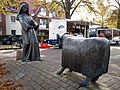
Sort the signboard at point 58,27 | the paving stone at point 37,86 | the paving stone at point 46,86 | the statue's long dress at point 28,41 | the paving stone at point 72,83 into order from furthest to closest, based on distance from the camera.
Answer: the signboard at point 58,27 < the statue's long dress at point 28,41 < the paving stone at point 37,86 < the paving stone at point 46,86 < the paving stone at point 72,83

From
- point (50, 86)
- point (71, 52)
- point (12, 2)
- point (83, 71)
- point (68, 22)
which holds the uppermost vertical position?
point (12, 2)

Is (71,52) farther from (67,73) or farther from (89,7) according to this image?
(89,7)

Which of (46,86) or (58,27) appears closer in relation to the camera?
(46,86)

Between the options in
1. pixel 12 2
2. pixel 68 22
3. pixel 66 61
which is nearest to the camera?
pixel 66 61

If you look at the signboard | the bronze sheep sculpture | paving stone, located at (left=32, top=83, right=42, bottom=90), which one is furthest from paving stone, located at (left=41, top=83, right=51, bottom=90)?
the signboard

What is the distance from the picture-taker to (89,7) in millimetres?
25109

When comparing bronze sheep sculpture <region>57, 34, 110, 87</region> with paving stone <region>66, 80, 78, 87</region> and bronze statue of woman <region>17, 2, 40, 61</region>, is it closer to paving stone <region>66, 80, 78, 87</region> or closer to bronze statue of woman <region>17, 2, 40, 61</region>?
paving stone <region>66, 80, 78, 87</region>

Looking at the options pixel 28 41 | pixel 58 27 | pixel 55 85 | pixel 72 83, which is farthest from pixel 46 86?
pixel 58 27

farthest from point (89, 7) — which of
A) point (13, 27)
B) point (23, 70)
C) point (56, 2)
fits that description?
point (23, 70)

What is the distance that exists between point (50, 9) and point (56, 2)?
48.1 inches

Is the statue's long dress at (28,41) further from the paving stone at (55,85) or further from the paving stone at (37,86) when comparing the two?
the paving stone at (55,85)

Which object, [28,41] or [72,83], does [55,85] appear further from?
[28,41]

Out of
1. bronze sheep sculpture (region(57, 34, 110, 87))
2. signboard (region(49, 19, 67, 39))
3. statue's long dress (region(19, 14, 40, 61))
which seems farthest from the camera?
signboard (region(49, 19, 67, 39))

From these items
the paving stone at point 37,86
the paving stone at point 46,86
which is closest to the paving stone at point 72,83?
the paving stone at point 46,86
